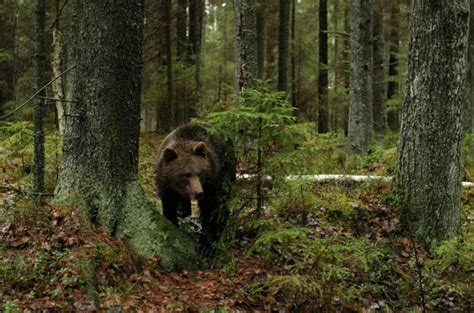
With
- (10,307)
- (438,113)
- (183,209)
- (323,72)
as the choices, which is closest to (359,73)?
(438,113)

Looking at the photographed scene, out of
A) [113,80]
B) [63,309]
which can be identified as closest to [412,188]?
[113,80]

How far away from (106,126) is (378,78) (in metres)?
17.4

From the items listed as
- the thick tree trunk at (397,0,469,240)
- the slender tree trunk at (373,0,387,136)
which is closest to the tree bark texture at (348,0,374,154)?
the slender tree trunk at (373,0,387,136)

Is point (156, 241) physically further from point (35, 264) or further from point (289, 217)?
point (289, 217)

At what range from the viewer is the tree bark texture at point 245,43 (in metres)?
10.6

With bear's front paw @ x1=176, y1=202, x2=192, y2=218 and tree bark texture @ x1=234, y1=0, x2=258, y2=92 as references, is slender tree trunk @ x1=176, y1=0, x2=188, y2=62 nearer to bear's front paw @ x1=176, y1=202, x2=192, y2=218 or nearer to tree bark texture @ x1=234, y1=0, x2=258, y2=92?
tree bark texture @ x1=234, y1=0, x2=258, y2=92

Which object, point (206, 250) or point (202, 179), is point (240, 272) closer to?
point (206, 250)

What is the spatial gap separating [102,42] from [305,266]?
13.3 ft

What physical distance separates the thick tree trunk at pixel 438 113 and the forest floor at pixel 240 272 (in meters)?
0.66

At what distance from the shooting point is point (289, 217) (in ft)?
28.7

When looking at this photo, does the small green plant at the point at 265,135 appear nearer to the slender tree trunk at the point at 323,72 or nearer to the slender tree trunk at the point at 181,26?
the slender tree trunk at the point at 181,26

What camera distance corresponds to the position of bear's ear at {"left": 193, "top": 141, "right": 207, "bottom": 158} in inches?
Result: 302

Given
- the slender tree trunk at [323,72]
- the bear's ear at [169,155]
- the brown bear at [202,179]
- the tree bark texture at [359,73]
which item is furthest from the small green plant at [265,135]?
the slender tree trunk at [323,72]

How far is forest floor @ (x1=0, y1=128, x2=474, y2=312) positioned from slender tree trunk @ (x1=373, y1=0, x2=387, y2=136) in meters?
13.4
